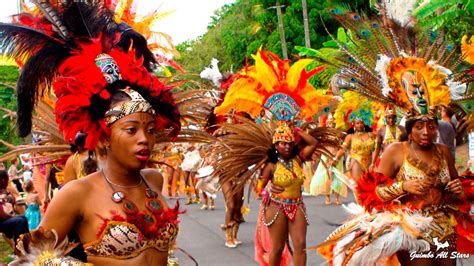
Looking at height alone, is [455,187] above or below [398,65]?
below

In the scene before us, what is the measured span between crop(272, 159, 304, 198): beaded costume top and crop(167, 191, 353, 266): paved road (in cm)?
169

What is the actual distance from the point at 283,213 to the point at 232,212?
3343mm

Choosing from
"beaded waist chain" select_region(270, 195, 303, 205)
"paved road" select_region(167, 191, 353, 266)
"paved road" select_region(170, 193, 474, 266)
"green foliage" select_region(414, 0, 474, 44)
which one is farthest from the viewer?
"green foliage" select_region(414, 0, 474, 44)

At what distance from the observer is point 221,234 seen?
1323 centimetres

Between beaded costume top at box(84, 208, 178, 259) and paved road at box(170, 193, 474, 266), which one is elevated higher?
beaded costume top at box(84, 208, 178, 259)

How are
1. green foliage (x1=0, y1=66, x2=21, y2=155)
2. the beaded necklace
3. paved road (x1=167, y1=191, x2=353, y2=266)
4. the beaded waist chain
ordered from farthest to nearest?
paved road (x1=167, y1=191, x2=353, y2=266), the beaded waist chain, green foliage (x1=0, y1=66, x2=21, y2=155), the beaded necklace

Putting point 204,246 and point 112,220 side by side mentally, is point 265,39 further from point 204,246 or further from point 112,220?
point 112,220

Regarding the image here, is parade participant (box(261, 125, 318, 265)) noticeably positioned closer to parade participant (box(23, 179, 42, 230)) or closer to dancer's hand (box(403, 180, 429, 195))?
dancer's hand (box(403, 180, 429, 195))

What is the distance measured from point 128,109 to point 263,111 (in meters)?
5.00

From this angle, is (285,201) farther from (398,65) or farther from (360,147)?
(360,147)

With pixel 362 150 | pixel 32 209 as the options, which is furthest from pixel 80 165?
pixel 362 150

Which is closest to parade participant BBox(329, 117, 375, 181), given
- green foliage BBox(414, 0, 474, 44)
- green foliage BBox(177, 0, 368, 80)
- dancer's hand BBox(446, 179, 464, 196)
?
green foliage BBox(414, 0, 474, 44)

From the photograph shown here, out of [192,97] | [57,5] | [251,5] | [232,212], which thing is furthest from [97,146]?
[251,5]

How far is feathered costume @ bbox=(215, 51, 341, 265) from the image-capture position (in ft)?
28.8
